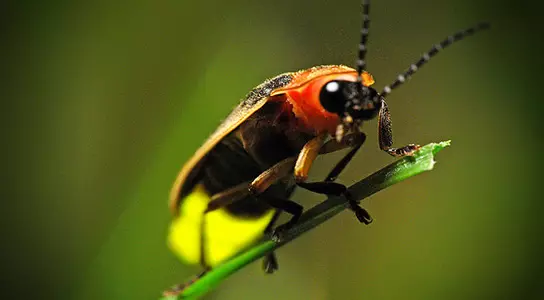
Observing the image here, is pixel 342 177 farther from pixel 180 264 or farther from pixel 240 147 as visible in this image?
pixel 240 147

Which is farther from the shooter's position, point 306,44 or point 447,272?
point 306,44

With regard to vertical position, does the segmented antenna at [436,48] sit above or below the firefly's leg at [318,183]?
above

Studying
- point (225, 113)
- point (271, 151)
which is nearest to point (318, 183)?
point (271, 151)

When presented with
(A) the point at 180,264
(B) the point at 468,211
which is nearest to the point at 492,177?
(B) the point at 468,211

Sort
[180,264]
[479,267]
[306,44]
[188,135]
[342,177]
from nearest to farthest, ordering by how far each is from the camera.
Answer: [180,264] → [188,135] → [479,267] → [342,177] → [306,44]

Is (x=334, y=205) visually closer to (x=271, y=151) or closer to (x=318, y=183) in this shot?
(x=318, y=183)

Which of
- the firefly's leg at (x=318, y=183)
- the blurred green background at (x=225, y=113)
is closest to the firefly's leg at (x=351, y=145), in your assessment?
the firefly's leg at (x=318, y=183)

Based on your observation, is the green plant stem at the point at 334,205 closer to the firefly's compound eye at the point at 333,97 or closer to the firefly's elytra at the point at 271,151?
the firefly's elytra at the point at 271,151
